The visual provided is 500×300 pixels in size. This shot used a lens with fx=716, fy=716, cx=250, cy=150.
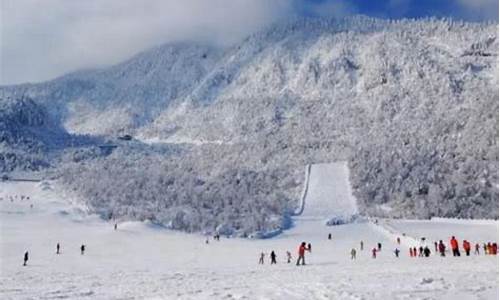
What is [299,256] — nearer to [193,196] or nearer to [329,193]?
[193,196]

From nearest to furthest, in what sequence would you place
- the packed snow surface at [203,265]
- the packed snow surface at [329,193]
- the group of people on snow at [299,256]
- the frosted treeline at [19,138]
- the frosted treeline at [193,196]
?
the packed snow surface at [203,265] < the group of people on snow at [299,256] < the frosted treeline at [193,196] < the packed snow surface at [329,193] < the frosted treeline at [19,138]

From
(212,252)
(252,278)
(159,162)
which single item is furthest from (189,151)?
(252,278)

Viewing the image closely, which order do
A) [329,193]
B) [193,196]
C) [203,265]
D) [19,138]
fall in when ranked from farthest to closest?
[19,138]
[329,193]
[193,196]
[203,265]

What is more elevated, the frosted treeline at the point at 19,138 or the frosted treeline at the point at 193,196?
the frosted treeline at the point at 19,138

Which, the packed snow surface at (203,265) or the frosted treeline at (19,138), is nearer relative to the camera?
the packed snow surface at (203,265)

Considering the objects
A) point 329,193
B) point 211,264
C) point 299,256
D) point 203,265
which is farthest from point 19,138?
point 299,256

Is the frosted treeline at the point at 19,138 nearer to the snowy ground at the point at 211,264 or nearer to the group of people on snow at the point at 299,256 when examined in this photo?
the snowy ground at the point at 211,264

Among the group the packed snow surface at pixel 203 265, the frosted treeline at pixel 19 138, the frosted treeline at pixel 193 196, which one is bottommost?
the packed snow surface at pixel 203 265

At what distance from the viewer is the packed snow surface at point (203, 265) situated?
674 inches

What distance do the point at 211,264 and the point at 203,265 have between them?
71 cm

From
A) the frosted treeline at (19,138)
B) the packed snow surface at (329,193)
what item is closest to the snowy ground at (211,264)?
the packed snow surface at (329,193)

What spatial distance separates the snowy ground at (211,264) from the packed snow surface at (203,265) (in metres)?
0.04

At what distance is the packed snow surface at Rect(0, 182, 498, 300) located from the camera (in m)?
17.1

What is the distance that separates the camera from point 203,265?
3306 cm
